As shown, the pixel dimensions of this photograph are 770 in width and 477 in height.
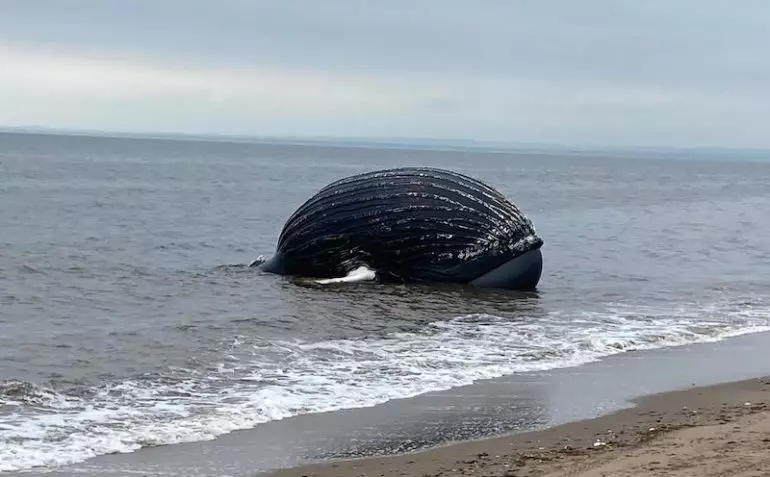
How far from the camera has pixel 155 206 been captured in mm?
40562

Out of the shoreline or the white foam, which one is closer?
the shoreline

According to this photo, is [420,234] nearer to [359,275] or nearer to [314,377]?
[359,275]

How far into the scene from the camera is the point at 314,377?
1030 centimetres

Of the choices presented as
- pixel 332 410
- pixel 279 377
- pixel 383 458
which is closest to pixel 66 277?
pixel 279 377

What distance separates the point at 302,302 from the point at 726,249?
599 inches

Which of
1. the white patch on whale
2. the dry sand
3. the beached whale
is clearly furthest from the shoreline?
the white patch on whale

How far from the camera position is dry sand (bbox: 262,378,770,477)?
6.73 m

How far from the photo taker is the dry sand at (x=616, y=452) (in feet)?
22.1

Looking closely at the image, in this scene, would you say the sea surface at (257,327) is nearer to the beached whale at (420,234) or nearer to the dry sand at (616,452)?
the beached whale at (420,234)

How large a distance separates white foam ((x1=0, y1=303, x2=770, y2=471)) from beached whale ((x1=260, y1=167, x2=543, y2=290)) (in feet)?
6.11

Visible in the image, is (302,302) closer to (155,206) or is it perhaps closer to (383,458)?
(383,458)

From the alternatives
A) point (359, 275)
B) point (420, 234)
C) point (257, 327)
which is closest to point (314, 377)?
point (257, 327)

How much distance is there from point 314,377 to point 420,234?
246 inches

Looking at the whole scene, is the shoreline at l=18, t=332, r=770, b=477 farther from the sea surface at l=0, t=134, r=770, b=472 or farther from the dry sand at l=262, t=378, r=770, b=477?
the sea surface at l=0, t=134, r=770, b=472
